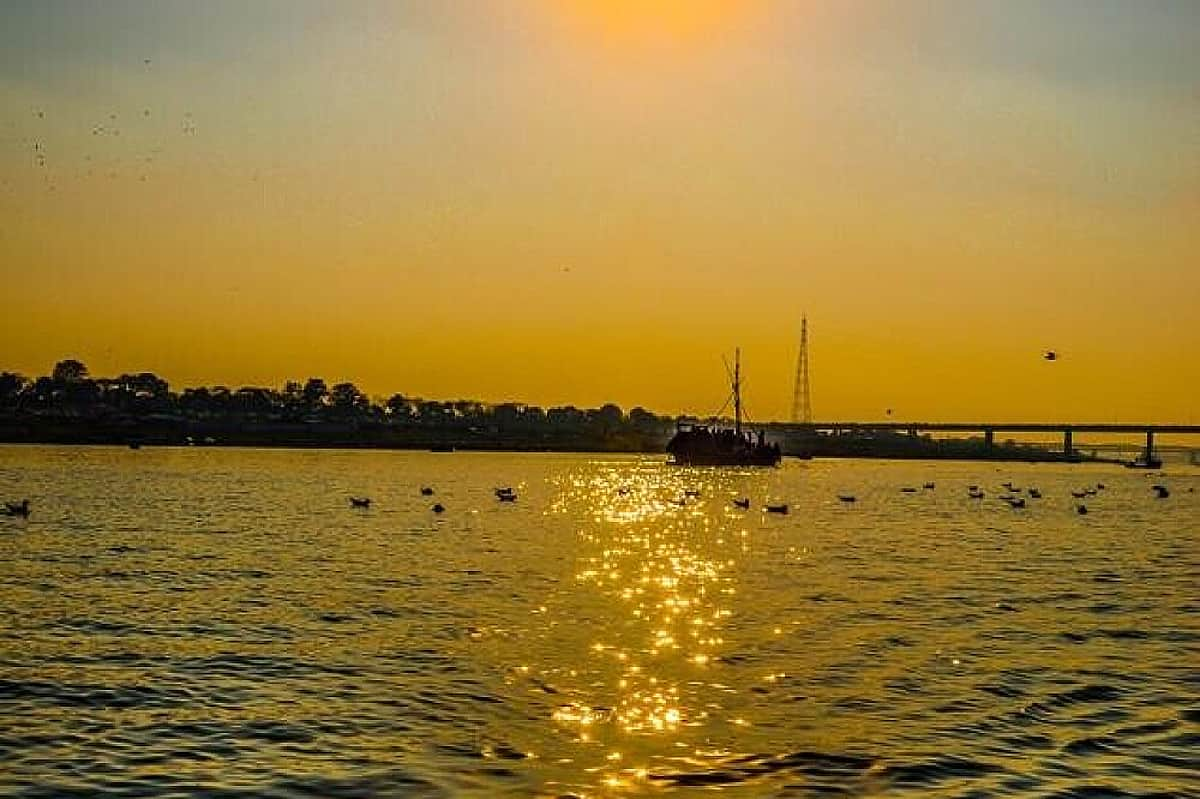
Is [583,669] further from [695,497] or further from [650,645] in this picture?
[695,497]

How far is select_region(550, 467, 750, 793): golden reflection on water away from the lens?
2258cm

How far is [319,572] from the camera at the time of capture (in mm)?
50219

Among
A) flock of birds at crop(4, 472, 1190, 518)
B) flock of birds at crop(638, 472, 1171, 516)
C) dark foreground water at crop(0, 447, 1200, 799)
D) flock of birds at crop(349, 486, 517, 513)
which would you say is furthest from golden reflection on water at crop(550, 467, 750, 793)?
flock of birds at crop(638, 472, 1171, 516)

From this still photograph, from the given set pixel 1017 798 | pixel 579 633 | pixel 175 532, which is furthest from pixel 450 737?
pixel 175 532

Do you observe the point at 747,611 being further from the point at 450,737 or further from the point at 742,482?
the point at 742,482

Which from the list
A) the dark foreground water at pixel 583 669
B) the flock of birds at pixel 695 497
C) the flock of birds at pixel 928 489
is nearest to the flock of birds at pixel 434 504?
the flock of birds at pixel 695 497

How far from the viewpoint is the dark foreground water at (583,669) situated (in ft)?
67.7

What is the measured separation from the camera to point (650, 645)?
3303 centimetres

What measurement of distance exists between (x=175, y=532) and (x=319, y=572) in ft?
71.8

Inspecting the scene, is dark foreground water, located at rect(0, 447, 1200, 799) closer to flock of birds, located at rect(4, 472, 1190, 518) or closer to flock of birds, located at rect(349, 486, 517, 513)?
flock of birds, located at rect(4, 472, 1190, 518)

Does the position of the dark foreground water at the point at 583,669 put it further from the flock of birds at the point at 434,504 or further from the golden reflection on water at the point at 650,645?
the flock of birds at the point at 434,504

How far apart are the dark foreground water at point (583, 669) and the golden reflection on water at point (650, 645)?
0.37ft

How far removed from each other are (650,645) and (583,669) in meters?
4.11

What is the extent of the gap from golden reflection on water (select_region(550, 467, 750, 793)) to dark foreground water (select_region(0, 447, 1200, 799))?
112 millimetres
